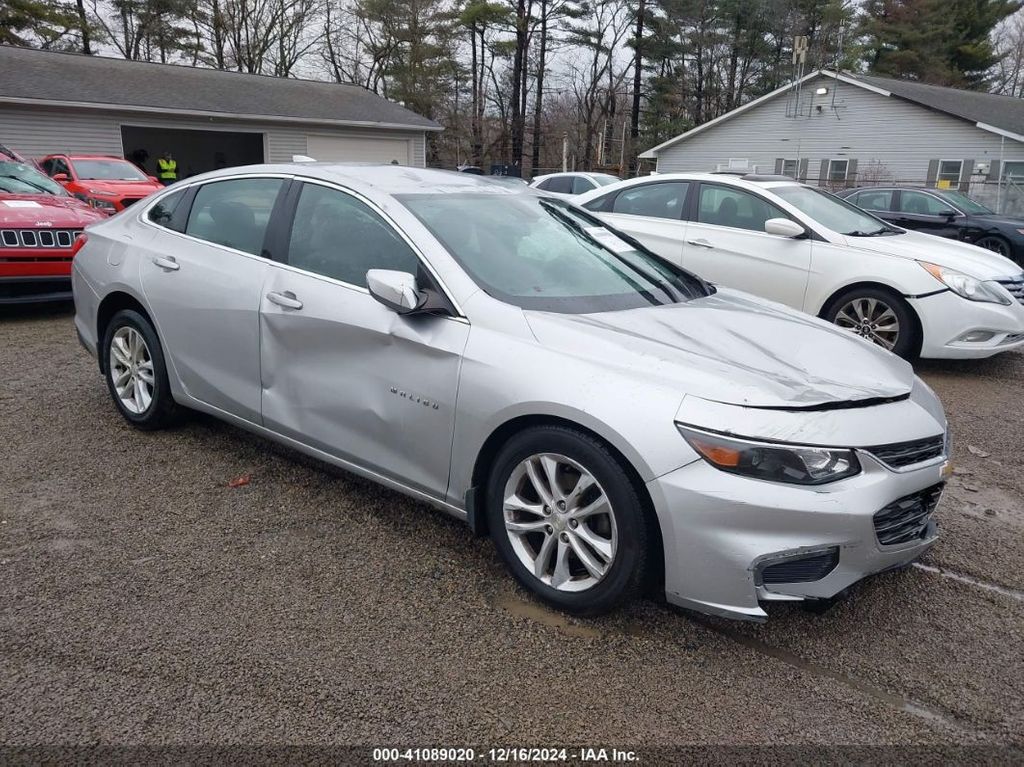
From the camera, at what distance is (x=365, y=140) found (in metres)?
27.8

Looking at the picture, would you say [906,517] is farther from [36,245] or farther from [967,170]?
[967,170]

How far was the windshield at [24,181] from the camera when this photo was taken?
28.1 feet

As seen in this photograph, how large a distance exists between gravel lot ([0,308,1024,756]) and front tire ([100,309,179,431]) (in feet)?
1.67

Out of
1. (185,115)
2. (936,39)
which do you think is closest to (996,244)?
(185,115)

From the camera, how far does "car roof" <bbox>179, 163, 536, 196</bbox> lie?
3.72 metres

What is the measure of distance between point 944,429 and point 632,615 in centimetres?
134

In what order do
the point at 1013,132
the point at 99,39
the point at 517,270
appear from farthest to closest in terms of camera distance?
the point at 99,39, the point at 1013,132, the point at 517,270

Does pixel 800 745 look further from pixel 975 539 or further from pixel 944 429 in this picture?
pixel 975 539

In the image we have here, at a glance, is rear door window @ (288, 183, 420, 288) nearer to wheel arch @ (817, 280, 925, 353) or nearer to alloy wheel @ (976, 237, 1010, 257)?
wheel arch @ (817, 280, 925, 353)

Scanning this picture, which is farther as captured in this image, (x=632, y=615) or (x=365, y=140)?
(x=365, y=140)

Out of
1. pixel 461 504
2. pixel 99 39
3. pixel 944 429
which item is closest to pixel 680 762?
pixel 461 504

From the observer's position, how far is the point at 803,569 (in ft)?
8.54

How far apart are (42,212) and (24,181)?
1495 mm

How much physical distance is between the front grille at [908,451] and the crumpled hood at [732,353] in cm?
20
